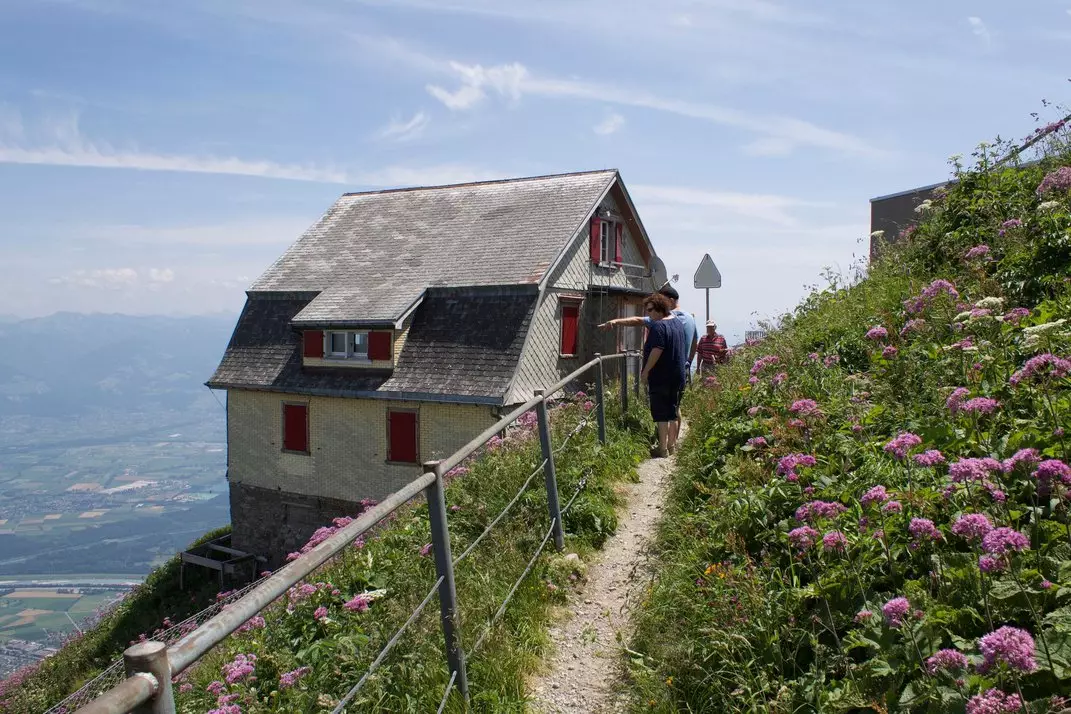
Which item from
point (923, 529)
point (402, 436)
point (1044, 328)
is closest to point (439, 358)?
point (402, 436)

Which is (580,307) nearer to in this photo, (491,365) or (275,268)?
(491,365)

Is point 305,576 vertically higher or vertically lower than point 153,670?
lower

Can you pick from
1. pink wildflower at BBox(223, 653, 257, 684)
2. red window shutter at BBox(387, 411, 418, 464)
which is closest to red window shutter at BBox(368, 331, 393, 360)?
red window shutter at BBox(387, 411, 418, 464)

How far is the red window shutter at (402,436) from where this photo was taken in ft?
68.1

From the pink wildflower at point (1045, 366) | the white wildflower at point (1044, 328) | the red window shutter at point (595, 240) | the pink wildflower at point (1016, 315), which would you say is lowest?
the pink wildflower at point (1045, 366)

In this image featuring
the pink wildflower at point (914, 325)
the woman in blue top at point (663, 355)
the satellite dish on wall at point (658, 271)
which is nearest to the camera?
the pink wildflower at point (914, 325)

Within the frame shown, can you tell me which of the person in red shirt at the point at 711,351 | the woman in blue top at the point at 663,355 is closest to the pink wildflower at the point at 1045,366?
the woman in blue top at the point at 663,355

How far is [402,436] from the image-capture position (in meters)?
20.9

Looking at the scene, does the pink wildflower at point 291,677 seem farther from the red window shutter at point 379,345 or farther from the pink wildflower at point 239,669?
the red window shutter at point 379,345

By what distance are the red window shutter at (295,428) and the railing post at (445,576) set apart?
20141 millimetres

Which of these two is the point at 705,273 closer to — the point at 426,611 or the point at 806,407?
the point at 806,407

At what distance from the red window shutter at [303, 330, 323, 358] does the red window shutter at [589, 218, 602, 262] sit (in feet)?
30.4

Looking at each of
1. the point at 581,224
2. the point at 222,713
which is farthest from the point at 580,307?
A: the point at 222,713

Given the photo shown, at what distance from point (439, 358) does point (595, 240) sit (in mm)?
7259
